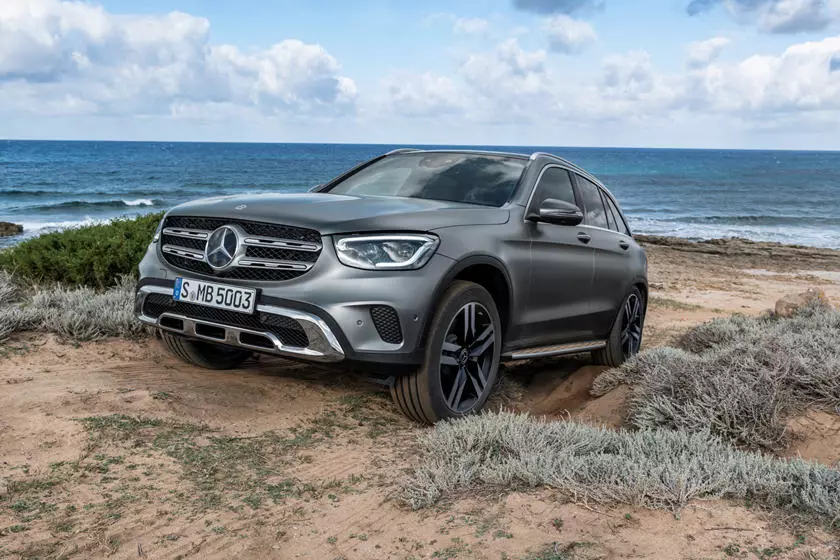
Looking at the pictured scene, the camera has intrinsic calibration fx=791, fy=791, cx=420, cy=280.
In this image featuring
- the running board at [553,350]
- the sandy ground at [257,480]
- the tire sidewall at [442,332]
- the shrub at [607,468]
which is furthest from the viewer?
the running board at [553,350]

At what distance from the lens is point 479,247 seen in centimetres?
482

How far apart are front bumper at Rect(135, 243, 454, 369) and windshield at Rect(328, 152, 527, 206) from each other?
1.15 m

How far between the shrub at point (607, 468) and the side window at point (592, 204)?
2.65m

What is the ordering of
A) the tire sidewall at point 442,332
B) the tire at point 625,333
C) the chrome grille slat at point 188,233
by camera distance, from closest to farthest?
the tire sidewall at point 442,332
the chrome grille slat at point 188,233
the tire at point 625,333

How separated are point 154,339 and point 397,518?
12.4ft

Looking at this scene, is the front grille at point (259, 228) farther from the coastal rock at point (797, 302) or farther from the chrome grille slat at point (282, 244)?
the coastal rock at point (797, 302)

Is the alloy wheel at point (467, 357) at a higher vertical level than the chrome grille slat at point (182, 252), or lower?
lower

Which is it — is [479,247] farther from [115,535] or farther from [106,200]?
[106,200]

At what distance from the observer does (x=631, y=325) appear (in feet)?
24.6

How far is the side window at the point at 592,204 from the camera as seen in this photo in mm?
6593

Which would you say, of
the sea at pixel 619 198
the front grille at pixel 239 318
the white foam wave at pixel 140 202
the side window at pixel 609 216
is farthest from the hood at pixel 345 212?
the white foam wave at pixel 140 202

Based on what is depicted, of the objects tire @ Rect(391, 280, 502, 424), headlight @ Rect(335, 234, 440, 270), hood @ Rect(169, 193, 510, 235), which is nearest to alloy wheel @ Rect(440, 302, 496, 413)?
tire @ Rect(391, 280, 502, 424)

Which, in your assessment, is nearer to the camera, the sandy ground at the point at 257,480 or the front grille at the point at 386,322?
the sandy ground at the point at 257,480

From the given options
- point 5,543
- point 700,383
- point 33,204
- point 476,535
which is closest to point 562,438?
point 476,535
